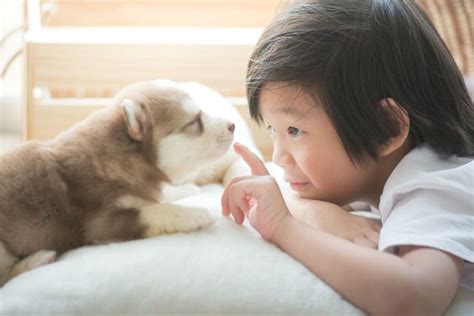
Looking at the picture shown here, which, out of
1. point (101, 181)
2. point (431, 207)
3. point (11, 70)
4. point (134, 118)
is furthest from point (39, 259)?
point (11, 70)

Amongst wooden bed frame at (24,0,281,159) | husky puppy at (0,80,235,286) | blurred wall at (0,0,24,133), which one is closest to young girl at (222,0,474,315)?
husky puppy at (0,80,235,286)

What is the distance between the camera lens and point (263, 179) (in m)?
0.92

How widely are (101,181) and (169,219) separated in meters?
0.13

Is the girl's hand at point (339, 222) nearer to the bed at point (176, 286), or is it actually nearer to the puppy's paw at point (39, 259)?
the bed at point (176, 286)

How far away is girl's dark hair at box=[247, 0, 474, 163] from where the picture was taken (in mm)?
934

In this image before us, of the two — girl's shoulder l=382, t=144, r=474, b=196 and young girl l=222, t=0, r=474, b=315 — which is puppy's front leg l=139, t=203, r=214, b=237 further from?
girl's shoulder l=382, t=144, r=474, b=196

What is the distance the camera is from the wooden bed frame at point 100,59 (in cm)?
186

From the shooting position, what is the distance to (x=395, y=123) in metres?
0.95

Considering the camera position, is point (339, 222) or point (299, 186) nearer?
point (339, 222)

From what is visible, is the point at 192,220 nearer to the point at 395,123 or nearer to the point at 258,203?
the point at 258,203

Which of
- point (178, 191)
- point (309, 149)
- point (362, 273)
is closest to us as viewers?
point (362, 273)

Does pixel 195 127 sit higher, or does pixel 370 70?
pixel 370 70

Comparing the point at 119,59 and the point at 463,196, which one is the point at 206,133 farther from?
the point at 119,59

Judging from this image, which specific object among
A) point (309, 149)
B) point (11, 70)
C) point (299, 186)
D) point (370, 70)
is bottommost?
point (11, 70)
